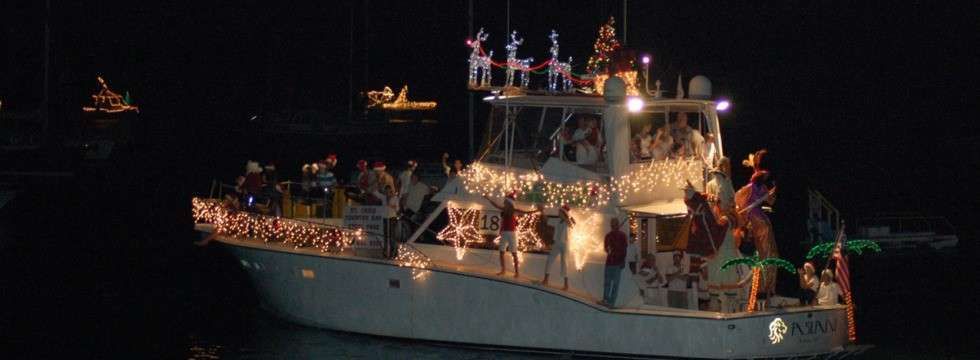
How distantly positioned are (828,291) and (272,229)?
932cm

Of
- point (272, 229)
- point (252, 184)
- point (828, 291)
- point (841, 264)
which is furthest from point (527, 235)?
point (252, 184)

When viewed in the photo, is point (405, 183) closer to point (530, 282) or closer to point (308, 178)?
point (308, 178)

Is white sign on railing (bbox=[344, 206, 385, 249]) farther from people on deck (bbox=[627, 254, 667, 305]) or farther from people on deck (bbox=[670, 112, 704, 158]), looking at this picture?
people on deck (bbox=[670, 112, 704, 158])

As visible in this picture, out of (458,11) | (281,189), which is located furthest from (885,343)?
(458,11)

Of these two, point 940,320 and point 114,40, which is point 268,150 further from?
point 940,320

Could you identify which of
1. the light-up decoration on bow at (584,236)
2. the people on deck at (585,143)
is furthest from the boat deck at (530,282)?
the people on deck at (585,143)

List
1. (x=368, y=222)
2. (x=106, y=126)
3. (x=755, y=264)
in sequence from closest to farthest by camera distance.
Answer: (x=755, y=264), (x=368, y=222), (x=106, y=126)

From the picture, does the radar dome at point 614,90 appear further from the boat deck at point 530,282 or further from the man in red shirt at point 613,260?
the boat deck at point 530,282

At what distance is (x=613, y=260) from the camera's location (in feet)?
80.1

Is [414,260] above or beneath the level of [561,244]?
beneath

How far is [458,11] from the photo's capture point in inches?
4309

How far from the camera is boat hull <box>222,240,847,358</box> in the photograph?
944 inches

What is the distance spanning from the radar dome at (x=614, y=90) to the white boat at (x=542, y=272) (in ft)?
0.41

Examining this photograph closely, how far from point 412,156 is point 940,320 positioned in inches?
2185
